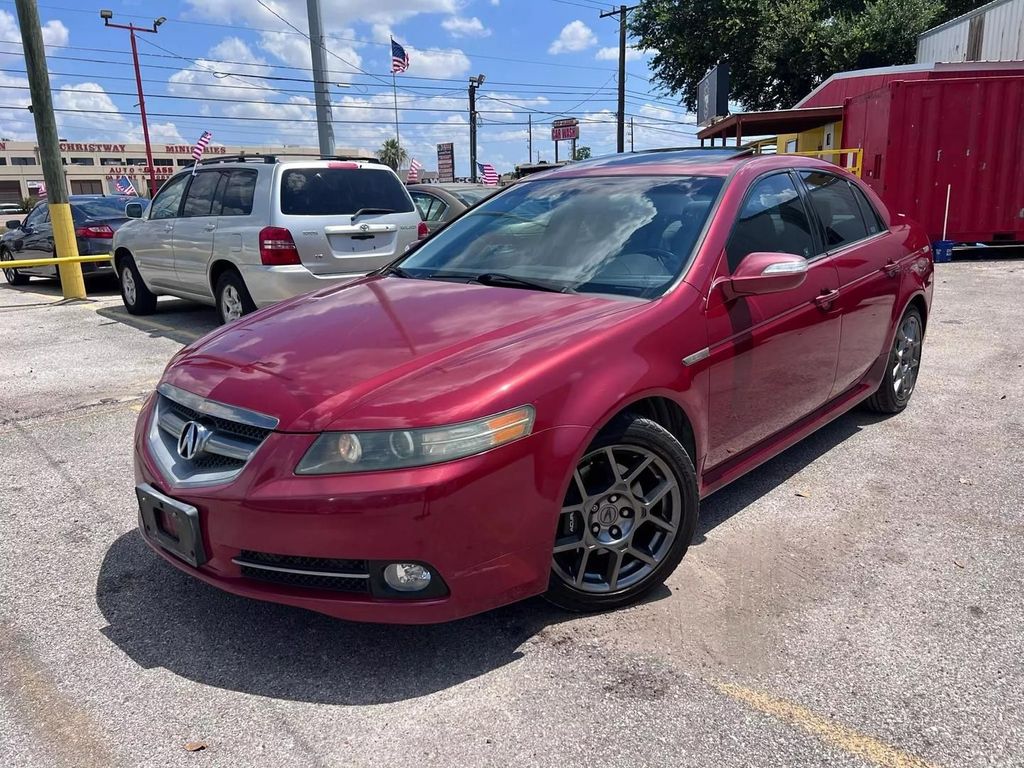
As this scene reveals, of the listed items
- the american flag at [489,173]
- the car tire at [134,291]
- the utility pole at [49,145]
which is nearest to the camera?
the car tire at [134,291]

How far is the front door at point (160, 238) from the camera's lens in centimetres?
871

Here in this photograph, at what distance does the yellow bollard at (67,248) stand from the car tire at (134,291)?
194cm

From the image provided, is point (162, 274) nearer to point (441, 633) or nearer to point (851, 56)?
point (441, 633)

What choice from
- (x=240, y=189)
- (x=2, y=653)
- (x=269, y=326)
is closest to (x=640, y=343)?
(x=269, y=326)

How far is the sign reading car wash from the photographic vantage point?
51688mm

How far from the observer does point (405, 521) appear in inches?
91.0

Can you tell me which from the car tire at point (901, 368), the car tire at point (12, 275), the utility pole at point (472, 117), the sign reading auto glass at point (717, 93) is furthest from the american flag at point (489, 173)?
the car tire at point (901, 368)

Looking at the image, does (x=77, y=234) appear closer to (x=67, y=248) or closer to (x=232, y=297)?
(x=67, y=248)

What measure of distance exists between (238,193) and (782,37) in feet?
84.2

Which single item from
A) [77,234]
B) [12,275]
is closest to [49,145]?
[77,234]

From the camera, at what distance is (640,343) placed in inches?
112

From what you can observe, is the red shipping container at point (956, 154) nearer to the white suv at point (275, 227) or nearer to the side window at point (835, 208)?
the white suv at point (275, 227)

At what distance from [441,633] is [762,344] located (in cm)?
179

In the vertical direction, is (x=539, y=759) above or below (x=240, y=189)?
below
